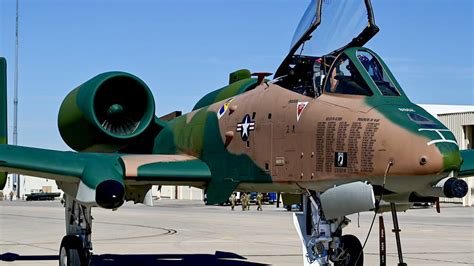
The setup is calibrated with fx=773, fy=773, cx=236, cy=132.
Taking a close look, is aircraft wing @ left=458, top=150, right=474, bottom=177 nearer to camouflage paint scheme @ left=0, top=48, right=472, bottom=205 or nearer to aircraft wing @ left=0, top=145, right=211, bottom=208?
camouflage paint scheme @ left=0, top=48, right=472, bottom=205

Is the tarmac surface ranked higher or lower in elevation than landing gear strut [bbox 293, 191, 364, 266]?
lower

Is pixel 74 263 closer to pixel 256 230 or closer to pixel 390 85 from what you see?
pixel 390 85

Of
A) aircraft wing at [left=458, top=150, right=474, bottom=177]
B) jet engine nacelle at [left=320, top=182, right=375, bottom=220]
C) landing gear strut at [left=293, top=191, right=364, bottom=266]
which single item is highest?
aircraft wing at [left=458, top=150, right=474, bottom=177]

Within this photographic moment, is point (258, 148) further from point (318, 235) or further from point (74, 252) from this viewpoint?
point (74, 252)

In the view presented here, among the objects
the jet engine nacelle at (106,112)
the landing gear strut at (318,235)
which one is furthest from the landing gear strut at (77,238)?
the landing gear strut at (318,235)

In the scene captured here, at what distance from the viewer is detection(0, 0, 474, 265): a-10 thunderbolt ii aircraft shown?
843 centimetres

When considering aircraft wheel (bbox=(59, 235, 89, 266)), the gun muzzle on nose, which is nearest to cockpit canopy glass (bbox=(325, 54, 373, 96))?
the gun muzzle on nose

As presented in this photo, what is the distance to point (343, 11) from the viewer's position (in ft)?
32.3

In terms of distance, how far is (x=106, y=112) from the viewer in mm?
13742

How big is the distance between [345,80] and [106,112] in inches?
223

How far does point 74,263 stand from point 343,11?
5439 millimetres

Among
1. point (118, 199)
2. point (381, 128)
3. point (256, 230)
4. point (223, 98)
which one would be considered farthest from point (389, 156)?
point (256, 230)

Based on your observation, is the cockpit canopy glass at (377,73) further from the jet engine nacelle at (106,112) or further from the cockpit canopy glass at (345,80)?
the jet engine nacelle at (106,112)

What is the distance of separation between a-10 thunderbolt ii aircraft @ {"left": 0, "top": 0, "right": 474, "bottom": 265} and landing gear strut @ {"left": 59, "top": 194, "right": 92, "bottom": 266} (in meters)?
0.02
